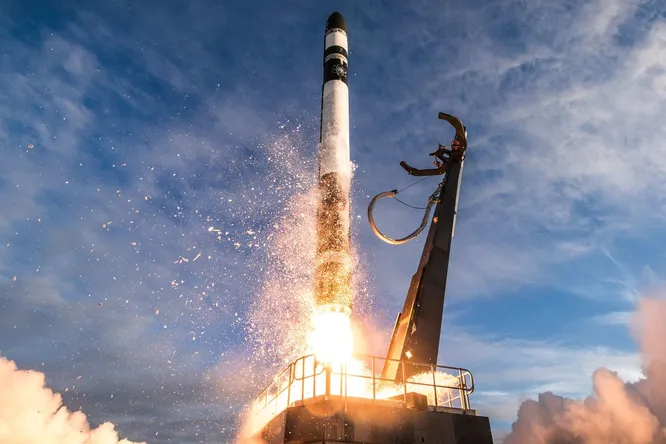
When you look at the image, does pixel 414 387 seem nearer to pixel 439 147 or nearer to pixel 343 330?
pixel 343 330

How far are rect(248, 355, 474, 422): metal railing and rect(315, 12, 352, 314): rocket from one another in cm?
354

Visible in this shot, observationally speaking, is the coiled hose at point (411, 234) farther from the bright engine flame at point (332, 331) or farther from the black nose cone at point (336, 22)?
the black nose cone at point (336, 22)

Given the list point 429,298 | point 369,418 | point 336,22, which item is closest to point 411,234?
point 429,298

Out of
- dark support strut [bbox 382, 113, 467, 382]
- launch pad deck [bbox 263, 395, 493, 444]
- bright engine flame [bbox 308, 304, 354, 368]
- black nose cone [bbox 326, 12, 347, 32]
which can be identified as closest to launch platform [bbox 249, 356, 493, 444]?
launch pad deck [bbox 263, 395, 493, 444]

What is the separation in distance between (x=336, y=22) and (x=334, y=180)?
464 inches

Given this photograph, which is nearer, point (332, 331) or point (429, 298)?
point (429, 298)

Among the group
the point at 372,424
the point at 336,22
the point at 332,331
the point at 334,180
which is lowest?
the point at 372,424

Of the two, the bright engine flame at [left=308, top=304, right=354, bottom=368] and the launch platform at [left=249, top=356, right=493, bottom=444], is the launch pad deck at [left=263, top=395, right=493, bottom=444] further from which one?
the bright engine flame at [left=308, top=304, right=354, bottom=368]

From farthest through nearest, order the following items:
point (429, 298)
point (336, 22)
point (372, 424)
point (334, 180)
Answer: point (336, 22) < point (334, 180) < point (429, 298) < point (372, 424)

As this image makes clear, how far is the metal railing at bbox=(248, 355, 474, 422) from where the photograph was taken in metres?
15.1

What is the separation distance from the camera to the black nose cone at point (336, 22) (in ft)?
99.1

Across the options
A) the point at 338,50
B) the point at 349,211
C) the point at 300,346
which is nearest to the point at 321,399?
the point at 300,346

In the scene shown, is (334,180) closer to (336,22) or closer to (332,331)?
(332,331)

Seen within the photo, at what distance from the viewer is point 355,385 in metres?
19.0
